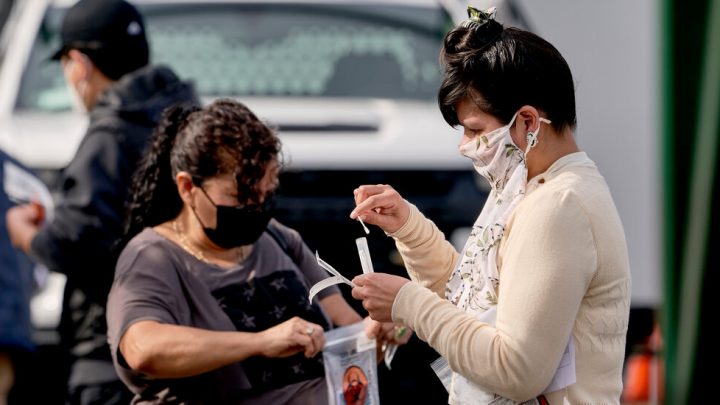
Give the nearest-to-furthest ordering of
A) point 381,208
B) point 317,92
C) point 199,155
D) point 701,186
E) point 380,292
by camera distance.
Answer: point 380,292 → point 381,208 → point 199,155 → point 317,92 → point 701,186

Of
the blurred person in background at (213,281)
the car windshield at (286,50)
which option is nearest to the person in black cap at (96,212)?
the blurred person in background at (213,281)

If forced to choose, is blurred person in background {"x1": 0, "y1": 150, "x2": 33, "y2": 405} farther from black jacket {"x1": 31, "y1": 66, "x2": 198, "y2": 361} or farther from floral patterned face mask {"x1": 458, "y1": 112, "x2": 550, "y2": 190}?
floral patterned face mask {"x1": 458, "y1": 112, "x2": 550, "y2": 190}

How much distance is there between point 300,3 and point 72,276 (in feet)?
10.1

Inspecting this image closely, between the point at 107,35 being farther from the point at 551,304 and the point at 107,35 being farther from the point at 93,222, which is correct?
the point at 551,304

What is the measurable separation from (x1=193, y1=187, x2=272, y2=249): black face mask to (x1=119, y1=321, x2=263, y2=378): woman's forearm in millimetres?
284

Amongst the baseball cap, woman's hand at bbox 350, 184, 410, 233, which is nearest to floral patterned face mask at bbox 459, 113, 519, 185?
woman's hand at bbox 350, 184, 410, 233

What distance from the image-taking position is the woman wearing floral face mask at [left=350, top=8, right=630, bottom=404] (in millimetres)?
2775

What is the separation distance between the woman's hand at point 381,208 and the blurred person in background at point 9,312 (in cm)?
177

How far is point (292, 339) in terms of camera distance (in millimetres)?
3398

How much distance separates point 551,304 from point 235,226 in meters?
1.10

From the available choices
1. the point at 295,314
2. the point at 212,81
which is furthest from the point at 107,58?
the point at 212,81

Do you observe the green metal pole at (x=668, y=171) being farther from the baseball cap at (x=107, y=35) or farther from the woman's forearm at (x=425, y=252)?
the woman's forearm at (x=425, y=252)

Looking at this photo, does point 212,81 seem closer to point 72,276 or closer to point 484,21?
point 72,276

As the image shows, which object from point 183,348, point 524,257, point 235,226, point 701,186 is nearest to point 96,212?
point 235,226
